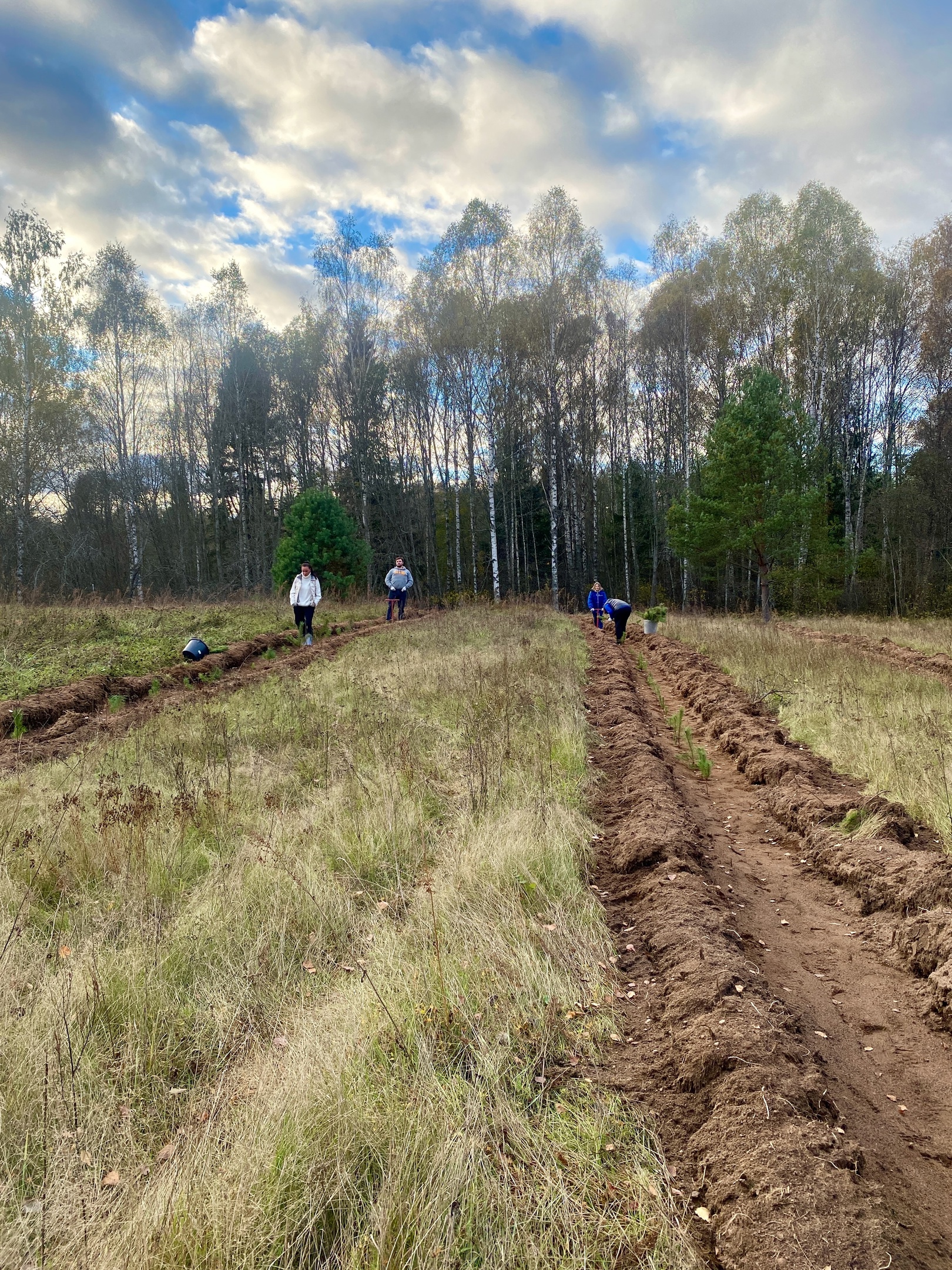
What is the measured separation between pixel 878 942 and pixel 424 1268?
289 centimetres

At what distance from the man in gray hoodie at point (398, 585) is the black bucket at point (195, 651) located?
7113 mm

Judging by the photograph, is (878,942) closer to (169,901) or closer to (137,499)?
(169,901)

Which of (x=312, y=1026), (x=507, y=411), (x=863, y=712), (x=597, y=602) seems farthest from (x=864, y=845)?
(x=507, y=411)

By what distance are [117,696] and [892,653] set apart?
577 inches

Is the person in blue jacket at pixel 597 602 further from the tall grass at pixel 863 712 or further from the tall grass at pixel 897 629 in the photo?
the tall grass at pixel 897 629

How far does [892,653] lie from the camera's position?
13.8 meters

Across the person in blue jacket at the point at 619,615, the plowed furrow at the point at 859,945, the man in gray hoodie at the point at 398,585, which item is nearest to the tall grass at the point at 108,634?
the man in gray hoodie at the point at 398,585

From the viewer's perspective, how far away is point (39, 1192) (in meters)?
2.06

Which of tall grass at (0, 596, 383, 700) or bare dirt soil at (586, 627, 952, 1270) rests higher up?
tall grass at (0, 596, 383, 700)

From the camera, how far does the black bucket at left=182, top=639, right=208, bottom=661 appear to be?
12773mm

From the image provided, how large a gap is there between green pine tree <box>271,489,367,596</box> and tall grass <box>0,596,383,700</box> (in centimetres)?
422

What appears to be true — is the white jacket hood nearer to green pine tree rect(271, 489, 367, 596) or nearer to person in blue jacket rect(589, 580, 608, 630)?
person in blue jacket rect(589, 580, 608, 630)

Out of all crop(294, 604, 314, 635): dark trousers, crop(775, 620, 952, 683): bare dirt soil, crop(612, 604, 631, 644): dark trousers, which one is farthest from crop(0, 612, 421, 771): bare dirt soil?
crop(775, 620, 952, 683): bare dirt soil

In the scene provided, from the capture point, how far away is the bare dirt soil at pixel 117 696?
24.4ft
